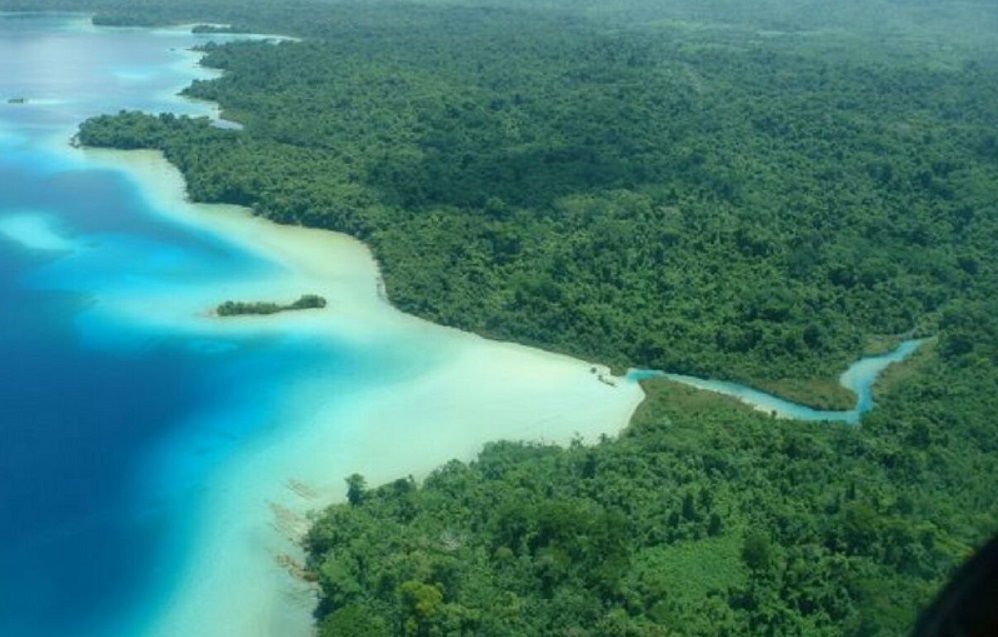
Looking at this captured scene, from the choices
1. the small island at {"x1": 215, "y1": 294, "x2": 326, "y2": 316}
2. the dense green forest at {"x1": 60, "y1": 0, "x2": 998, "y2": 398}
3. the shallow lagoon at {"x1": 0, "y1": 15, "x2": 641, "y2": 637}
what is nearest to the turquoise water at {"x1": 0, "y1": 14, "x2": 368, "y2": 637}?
the shallow lagoon at {"x1": 0, "y1": 15, "x2": 641, "y2": 637}

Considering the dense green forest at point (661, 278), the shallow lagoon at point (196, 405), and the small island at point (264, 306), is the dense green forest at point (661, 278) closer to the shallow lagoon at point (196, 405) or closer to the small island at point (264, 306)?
the shallow lagoon at point (196, 405)

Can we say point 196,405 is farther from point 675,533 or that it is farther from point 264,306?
point 675,533

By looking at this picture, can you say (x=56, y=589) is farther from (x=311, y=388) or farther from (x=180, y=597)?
(x=311, y=388)

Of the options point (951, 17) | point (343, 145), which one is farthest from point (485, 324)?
point (951, 17)

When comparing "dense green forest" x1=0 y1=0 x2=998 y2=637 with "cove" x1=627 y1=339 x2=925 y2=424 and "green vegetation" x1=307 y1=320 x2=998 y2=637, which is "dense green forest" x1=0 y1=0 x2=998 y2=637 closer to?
"green vegetation" x1=307 y1=320 x2=998 y2=637

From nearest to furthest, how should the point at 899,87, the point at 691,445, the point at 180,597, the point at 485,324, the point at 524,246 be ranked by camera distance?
the point at 180,597 < the point at 691,445 < the point at 485,324 < the point at 524,246 < the point at 899,87

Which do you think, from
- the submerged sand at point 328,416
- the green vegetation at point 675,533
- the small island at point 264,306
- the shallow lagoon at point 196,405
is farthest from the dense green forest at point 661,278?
the small island at point 264,306

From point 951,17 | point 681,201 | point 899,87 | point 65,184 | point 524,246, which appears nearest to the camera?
point 524,246
